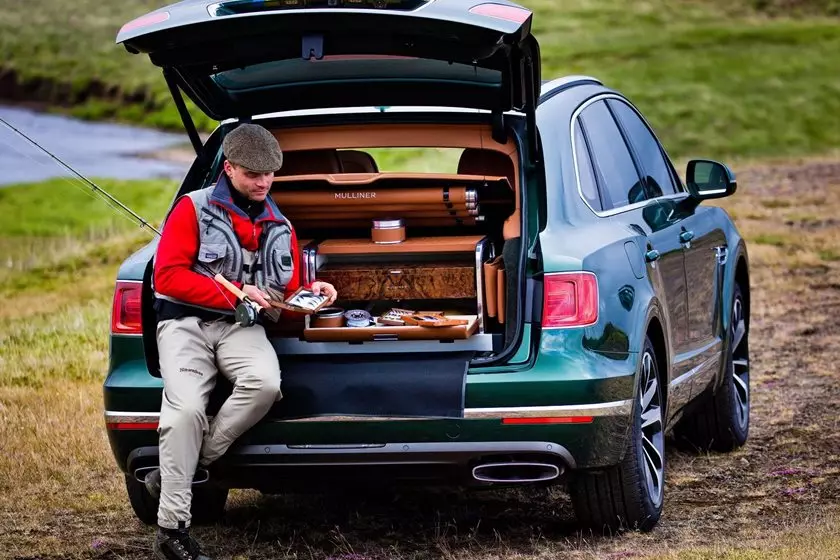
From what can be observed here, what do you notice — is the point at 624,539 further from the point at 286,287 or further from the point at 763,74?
the point at 763,74

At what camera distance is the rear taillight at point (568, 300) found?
20.1ft

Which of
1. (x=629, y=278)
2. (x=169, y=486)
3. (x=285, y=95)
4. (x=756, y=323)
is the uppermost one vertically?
(x=285, y=95)

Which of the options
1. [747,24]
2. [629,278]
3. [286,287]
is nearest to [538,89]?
[629,278]

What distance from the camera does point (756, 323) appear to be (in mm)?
13234

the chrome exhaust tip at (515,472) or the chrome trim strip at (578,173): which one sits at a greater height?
the chrome trim strip at (578,173)

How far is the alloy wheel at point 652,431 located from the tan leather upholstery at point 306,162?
1680mm

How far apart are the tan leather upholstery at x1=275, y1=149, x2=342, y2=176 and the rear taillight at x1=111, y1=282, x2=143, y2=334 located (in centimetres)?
119

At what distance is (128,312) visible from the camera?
21.1 ft

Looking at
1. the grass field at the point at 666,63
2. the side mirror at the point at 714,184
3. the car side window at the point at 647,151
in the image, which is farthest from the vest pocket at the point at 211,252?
the grass field at the point at 666,63

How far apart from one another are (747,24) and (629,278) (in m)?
63.7

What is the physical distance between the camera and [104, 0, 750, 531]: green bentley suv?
239 inches

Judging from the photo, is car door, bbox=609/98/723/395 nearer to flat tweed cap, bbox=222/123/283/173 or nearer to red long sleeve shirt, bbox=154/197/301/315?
flat tweed cap, bbox=222/123/283/173

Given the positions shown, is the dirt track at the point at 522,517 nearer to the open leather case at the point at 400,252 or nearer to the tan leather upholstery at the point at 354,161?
the open leather case at the point at 400,252

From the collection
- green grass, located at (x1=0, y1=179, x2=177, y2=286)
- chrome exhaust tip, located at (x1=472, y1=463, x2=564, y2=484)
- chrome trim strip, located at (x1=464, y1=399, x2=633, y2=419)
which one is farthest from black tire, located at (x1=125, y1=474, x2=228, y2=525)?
green grass, located at (x1=0, y1=179, x2=177, y2=286)
